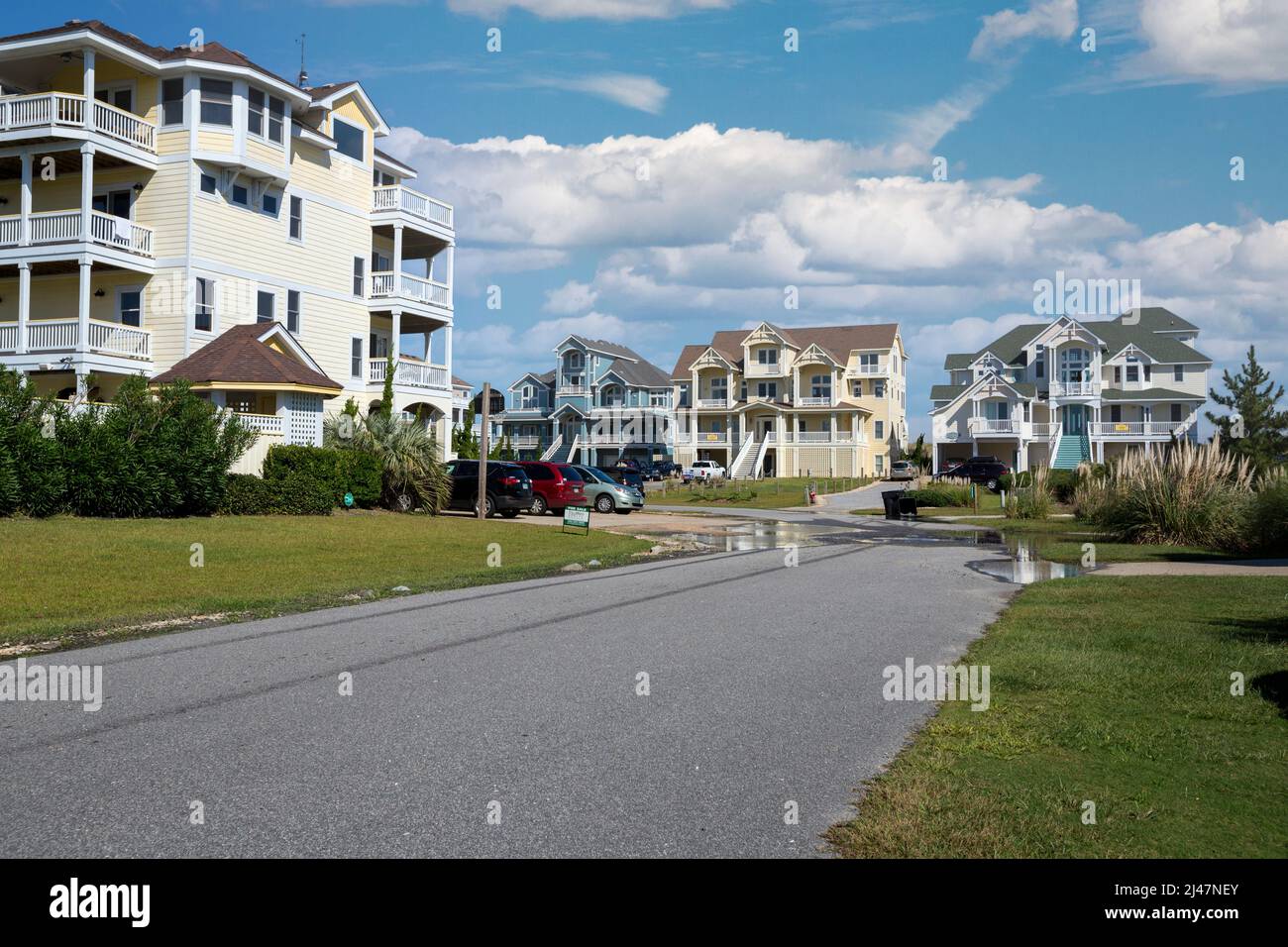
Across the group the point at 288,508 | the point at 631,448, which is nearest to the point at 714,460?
the point at 631,448

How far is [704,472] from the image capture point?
251ft

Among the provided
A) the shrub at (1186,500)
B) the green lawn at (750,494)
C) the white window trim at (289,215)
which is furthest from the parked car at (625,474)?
the shrub at (1186,500)

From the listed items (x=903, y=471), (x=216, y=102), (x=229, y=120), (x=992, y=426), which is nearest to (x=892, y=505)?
(x=229, y=120)

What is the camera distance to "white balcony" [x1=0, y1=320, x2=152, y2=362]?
31891 millimetres

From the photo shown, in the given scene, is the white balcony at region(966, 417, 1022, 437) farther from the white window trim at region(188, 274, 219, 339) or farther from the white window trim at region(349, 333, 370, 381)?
the white window trim at region(188, 274, 219, 339)

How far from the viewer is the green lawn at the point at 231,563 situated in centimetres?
1380

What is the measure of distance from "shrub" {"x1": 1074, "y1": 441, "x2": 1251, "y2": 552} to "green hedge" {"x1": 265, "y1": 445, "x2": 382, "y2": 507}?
65.0 ft

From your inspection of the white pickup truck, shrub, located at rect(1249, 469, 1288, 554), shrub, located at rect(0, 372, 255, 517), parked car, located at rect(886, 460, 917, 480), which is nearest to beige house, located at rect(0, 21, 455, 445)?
shrub, located at rect(0, 372, 255, 517)

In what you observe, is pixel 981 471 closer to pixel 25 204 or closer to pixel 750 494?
A: pixel 750 494

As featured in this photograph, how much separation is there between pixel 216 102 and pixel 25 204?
639cm
